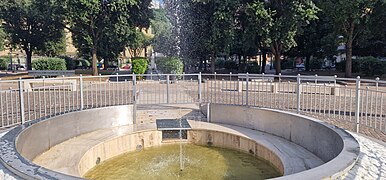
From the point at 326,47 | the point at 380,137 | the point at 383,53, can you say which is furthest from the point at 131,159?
the point at 383,53

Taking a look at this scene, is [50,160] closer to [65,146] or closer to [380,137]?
[65,146]

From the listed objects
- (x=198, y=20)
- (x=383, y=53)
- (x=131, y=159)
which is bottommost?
(x=131, y=159)

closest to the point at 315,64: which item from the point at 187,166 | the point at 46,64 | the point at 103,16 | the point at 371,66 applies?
the point at 371,66

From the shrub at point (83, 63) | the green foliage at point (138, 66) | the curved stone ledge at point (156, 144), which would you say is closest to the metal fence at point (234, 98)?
the curved stone ledge at point (156, 144)

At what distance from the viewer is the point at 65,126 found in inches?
281

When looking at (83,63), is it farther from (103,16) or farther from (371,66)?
(371,66)

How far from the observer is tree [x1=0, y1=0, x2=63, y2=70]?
29.3 m

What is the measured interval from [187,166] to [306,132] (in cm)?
268

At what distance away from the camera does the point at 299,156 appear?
6262mm

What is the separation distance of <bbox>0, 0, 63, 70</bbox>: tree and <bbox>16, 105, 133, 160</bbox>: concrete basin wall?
22217 mm

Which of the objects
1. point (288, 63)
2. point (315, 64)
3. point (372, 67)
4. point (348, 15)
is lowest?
point (372, 67)

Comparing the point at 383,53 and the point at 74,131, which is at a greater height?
the point at 383,53

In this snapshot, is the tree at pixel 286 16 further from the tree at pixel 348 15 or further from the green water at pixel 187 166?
the green water at pixel 187 166

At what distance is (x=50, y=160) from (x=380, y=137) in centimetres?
682
